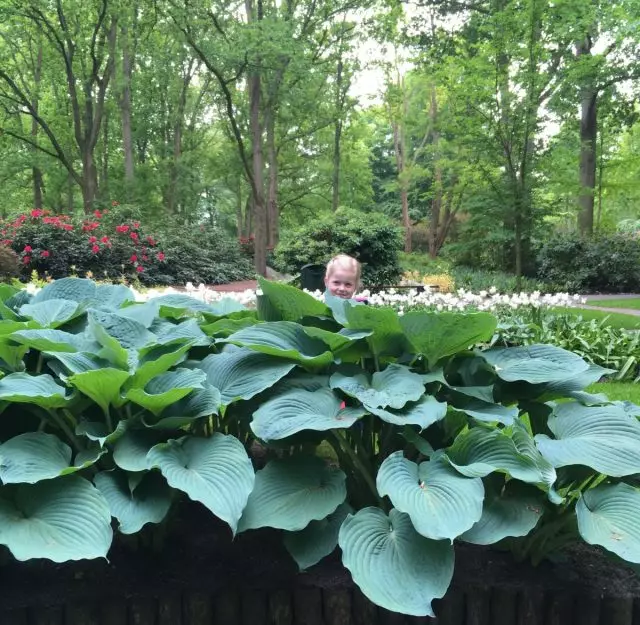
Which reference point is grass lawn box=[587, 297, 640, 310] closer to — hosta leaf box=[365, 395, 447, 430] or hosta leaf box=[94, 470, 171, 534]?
hosta leaf box=[365, 395, 447, 430]

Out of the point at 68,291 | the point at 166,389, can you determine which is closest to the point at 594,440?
the point at 166,389

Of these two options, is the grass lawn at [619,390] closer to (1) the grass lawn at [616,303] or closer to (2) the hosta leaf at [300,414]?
(2) the hosta leaf at [300,414]

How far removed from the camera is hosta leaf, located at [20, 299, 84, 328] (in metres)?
2.23

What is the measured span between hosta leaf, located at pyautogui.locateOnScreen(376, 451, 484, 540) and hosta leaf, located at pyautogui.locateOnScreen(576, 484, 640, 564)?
293mm

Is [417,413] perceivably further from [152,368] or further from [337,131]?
[337,131]

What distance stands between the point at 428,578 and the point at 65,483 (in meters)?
0.92

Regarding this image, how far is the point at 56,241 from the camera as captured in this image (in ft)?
44.2

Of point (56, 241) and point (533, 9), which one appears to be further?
point (56, 241)

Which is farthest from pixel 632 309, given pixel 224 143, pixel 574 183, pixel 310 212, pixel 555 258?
pixel 224 143

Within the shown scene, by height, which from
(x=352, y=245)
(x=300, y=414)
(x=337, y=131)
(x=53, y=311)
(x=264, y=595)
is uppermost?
(x=337, y=131)

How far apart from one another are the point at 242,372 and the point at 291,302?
0.40 metres

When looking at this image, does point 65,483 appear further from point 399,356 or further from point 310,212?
point 310,212

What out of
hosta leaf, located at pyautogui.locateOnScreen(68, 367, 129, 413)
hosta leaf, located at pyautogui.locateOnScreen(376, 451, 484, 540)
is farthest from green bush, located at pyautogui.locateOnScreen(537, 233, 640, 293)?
→ hosta leaf, located at pyautogui.locateOnScreen(68, 367, 129, 413)

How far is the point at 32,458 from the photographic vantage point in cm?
147
